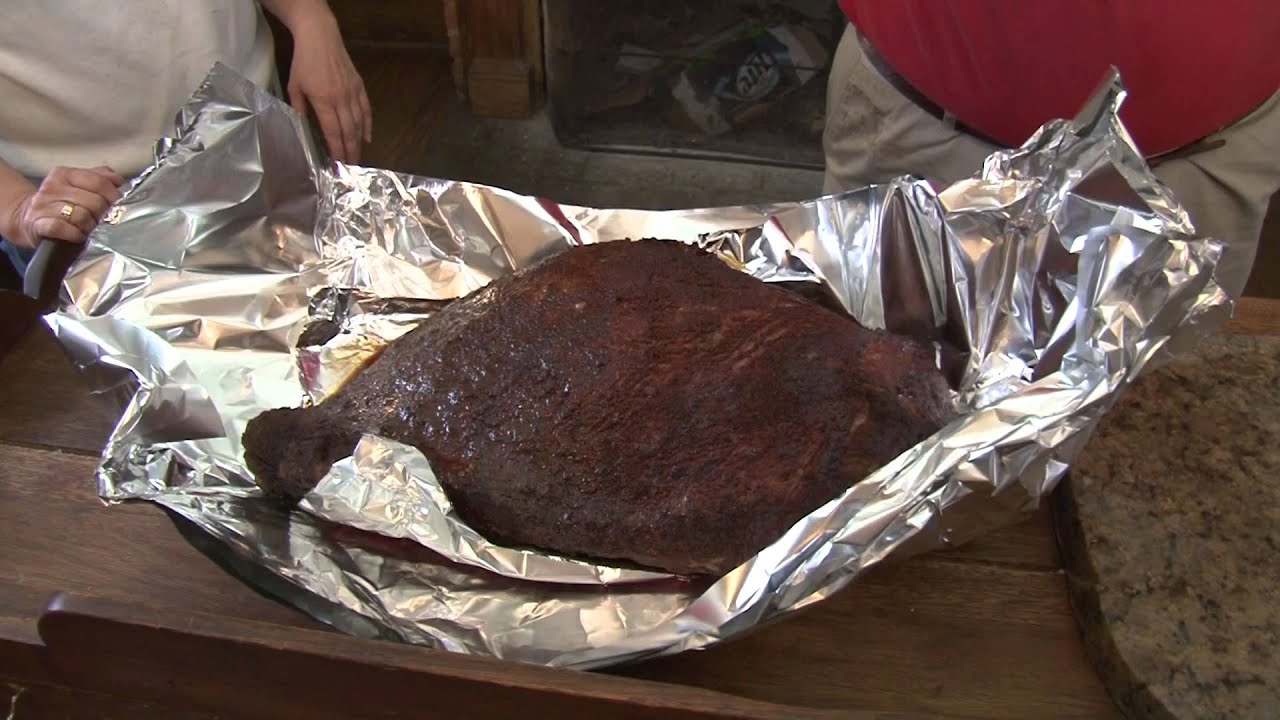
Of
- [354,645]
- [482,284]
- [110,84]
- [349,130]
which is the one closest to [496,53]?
[349,130]

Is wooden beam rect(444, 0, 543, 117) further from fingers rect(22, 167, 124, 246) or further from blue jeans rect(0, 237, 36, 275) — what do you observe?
fingers rect(22, 167, 124, 246)

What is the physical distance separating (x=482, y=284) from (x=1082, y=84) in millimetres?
857

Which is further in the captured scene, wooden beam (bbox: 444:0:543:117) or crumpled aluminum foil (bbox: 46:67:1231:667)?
wooden beam (bbox: 444:0:543:117)

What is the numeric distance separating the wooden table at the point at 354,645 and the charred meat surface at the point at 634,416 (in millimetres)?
120

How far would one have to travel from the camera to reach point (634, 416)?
1021 mm

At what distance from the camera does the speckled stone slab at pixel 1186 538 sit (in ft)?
2.78

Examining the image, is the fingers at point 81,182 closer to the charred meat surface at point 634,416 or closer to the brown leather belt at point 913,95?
the charred meat surface at point 634,416

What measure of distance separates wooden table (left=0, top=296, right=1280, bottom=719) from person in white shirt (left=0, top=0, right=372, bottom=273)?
0.82 feet

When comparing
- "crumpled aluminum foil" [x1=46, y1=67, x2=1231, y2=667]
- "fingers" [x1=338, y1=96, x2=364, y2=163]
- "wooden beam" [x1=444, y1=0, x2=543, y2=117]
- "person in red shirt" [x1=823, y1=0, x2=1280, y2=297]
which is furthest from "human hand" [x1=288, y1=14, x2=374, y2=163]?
"wooden beam" [x1=444, y1=0, x2=543, y2=117]

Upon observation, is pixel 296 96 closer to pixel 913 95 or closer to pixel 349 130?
pixel 349 130

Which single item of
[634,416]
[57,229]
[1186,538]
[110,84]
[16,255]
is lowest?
[1186,538]

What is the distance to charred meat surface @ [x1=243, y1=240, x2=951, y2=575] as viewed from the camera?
3.21ft

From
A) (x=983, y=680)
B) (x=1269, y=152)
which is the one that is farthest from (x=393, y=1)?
(x=983, y=680)

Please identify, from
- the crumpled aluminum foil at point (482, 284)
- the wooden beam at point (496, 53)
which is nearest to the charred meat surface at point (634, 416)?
the crumpled aluminum foil at point (482, 284)
